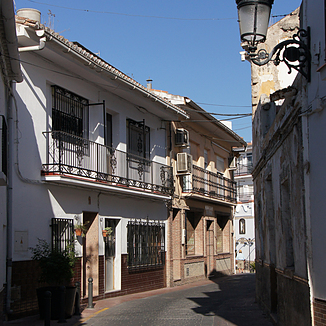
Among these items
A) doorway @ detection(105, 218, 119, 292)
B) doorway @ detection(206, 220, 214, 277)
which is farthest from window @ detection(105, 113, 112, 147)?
doorway @ detection(206, 220, 214, 277)

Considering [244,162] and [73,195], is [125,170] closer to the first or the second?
[73,195]

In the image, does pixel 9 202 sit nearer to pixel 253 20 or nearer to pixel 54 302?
pixel 54 302

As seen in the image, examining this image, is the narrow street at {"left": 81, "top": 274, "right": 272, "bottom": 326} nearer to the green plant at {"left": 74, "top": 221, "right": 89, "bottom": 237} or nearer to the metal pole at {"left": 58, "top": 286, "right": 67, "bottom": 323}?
the metal pole at {"left": 58, "top": 286, "right": 67, "bottom": 323}

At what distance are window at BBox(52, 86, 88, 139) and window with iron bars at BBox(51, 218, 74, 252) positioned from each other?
99.5 inches

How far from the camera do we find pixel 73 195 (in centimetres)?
1348

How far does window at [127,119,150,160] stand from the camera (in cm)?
1745

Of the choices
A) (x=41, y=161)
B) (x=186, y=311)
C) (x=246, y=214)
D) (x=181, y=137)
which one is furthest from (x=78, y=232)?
(x=246, y=214)

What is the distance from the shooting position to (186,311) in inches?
463

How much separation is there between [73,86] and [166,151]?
21.7 ft

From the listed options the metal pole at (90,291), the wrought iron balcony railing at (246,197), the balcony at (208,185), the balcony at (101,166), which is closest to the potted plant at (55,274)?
the metal pole at (90,291)

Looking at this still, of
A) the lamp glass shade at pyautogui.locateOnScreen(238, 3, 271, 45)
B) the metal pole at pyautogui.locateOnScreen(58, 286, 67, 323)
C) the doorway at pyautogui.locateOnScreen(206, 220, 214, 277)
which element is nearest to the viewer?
the lamp glass shade at pyautogui.locateOnScreen(238, 3, 271, 45)

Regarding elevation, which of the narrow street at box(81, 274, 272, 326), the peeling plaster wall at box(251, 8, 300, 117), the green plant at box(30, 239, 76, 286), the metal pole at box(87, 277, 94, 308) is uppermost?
the peeling plaster wall at box(251, 8, 300, 117)

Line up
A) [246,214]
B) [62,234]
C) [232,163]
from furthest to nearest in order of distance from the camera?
[246,214] < [232,163] < [62,234]

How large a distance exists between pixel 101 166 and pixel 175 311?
16.4 ft
